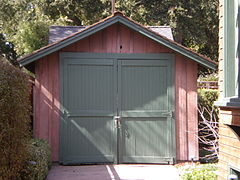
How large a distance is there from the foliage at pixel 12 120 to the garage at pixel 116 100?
8.72 feet

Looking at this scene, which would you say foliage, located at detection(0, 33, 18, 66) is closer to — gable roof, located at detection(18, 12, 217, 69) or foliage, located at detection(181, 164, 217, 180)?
gable roof, located at detection(18, 12, 217, 69)

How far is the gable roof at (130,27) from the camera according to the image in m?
8.13

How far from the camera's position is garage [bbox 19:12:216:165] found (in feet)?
28.0

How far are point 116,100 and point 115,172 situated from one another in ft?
5.69

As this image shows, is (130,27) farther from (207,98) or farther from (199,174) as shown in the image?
(207,98)

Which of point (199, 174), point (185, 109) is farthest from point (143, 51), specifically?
point (199, 174)

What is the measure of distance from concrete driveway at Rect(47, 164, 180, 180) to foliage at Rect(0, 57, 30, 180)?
1748 millimetres

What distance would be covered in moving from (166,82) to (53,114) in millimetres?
2788

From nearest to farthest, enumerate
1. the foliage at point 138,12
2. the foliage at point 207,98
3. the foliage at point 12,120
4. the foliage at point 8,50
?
1. the foliage at point 12,120
2. the foliage at point 207,98
3. the foliage at point 8,50
4. the foliage at point 138,12

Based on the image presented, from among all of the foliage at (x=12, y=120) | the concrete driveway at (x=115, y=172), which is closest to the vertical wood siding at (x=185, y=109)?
the concrete driveway at (x=115, y=172)

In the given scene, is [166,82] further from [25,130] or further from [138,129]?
[25,130]

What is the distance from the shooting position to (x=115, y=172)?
7.73 m

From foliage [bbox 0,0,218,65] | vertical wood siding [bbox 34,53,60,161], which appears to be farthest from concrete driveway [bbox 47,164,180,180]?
foliage [bbox 0,0,218,65]

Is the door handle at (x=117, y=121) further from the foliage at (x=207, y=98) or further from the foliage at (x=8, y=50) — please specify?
the foliage at (x=8, y=50)
